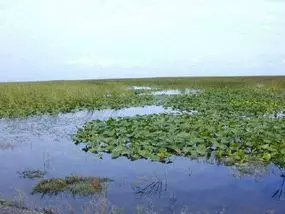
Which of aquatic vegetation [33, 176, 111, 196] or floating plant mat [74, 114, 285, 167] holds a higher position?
floating plant mat [74, 114, 285, 167]

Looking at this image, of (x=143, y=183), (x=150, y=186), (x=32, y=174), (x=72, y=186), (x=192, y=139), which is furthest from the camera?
(x=192, y=139)

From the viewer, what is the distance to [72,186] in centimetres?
741

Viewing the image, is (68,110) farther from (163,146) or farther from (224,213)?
(224,213)

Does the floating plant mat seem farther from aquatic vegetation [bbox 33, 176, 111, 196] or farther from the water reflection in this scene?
aquatic vegetation [bbox 33, 176, 111, 196]

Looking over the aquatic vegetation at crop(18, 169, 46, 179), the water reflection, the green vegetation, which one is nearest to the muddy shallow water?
the water reflection

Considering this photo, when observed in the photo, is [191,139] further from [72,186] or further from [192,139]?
[72,186]

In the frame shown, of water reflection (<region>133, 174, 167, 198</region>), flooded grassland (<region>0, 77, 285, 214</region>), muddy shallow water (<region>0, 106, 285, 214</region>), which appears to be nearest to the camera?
muddy shallow water (<region>0, 106, 285, 214</region>)

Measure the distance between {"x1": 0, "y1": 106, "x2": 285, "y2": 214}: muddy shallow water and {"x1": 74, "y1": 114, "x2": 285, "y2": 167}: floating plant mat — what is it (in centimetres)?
38

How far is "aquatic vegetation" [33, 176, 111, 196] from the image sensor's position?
283 inches

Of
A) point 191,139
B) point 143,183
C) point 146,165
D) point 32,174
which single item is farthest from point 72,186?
point 191,139

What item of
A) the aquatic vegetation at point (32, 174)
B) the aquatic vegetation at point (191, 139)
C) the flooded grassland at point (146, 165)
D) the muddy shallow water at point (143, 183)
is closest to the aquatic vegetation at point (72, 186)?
the flooded grassland at point (146, 165)

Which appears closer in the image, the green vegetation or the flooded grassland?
the flooded grassland

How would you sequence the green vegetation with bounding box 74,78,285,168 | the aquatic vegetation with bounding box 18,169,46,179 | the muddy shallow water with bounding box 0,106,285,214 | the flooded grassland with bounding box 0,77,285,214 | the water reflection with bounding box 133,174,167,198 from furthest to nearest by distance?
the green vegetation with bounding box 74,78,285,168 → the aquatic vegetation with bounding box 18,169,46,179 → the water reflection with bounding box 133,174,167,198 → the flooded grassland with bounding box 0,77,285,214 → the muddy shallow water with bounding box 0,106,285,214

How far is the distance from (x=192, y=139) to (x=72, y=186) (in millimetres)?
4026
